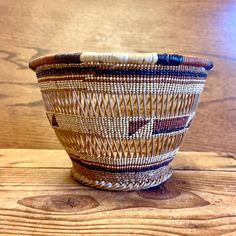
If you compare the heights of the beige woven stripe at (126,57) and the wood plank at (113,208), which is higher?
the beige woven stripe at (126,57)

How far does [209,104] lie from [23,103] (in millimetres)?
482

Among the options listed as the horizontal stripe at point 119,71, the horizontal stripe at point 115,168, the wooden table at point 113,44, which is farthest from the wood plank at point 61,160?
the horizontal stripe at point 119,71

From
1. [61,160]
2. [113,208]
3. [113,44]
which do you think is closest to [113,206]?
[113,208]

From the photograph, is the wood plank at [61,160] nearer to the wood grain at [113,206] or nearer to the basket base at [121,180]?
the wood grain at [113,206]

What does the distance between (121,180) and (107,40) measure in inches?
16.9

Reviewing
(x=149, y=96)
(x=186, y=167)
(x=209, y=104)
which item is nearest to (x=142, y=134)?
(x=149, y=96)

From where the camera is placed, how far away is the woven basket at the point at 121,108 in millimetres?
338

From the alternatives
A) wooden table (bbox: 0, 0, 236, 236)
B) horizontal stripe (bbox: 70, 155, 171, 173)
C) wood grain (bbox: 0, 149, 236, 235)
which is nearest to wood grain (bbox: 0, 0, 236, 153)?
wooden table (bbox: 0, 0, 236, 236)

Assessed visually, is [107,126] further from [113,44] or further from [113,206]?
[113,44]

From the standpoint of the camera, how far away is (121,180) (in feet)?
1.32

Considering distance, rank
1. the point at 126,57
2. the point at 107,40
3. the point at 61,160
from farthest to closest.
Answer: the point at 107,40, the point at 61,160, the point at 126,57

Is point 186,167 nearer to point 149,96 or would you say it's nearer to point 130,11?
point 149,96

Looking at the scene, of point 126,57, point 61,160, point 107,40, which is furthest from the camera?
point 107,40

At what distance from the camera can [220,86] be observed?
74 centimetres
